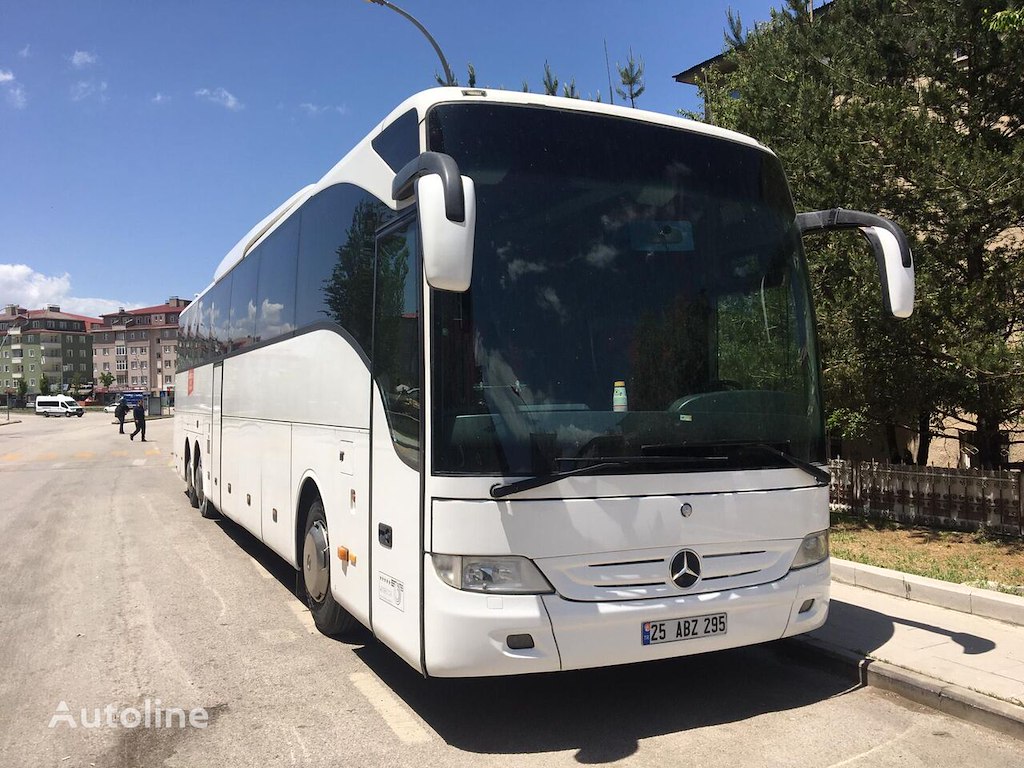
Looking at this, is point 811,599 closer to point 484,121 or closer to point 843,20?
point 484,121

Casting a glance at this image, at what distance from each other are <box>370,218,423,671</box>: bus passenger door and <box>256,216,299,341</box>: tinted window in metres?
2.46

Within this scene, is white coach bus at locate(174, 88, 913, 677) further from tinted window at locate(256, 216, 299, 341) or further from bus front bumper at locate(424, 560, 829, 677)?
tinted window at locate(256, 216, 299, 341)

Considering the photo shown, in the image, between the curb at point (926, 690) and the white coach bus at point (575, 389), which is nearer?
the white coach bus at point (575, 389)

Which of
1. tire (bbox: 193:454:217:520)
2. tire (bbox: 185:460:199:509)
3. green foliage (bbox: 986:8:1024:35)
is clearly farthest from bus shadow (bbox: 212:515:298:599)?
green foliage (bbox: 986:8:1024:35)

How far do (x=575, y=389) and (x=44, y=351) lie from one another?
586ft

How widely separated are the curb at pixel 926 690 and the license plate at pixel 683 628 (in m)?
1.38

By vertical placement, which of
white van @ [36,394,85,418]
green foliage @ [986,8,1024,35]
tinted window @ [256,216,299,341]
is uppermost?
green foliage @ [986,8,1024,35]

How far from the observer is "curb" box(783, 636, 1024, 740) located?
4.43 m

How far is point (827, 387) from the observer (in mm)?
9617

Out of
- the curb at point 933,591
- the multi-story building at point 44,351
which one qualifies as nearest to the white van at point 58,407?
the multi-story building at point 44,351

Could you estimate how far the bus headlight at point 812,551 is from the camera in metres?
4.84

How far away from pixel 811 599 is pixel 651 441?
1.52 metres

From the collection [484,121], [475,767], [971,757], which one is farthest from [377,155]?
[971,757]

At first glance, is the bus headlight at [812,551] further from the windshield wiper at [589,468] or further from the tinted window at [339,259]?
the tinted window at [339,259]
